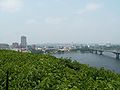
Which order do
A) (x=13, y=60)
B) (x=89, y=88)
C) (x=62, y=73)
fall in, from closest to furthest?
(x=89, y=88) → (x=62, y=73) → (x=13, y=60)

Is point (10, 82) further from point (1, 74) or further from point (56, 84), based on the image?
point (56, 84)

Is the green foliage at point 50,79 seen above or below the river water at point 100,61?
above

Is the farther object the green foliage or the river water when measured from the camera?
the river water

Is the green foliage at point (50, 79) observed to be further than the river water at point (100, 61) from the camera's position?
No

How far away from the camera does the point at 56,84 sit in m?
5.19

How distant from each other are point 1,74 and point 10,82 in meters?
0.44

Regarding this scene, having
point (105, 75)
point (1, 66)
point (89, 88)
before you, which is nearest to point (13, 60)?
point (1, 66)

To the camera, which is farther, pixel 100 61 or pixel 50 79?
pixel 100 61

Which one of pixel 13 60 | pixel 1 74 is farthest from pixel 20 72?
pixel 13 60

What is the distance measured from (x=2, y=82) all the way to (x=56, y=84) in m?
1.22

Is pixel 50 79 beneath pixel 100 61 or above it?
above

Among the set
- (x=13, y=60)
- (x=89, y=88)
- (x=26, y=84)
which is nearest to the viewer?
(x=89, y=88)

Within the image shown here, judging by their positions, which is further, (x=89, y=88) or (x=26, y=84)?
(x=26, y=84)

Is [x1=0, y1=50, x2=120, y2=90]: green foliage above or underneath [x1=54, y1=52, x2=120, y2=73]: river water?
above
